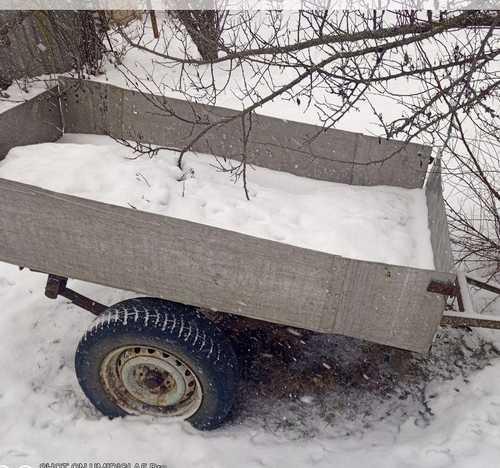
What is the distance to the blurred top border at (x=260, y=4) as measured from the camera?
7.38ft

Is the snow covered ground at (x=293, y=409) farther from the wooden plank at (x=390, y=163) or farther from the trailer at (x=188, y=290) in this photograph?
the wooden plank at (x=390, y=163)

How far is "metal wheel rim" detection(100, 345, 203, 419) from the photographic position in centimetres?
231

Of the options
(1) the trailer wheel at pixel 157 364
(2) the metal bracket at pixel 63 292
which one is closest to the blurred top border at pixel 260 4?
(1) the trailer wheel at pixel 157 364

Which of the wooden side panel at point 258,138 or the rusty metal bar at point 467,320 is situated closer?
the rusty metal bar at point 467,320

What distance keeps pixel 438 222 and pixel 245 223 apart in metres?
1.02

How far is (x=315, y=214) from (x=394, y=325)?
1.10 metres

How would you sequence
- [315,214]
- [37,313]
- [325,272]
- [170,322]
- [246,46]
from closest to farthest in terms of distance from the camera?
[325,272]
[170,322]
[246,46]
[315,214]
[37,313]

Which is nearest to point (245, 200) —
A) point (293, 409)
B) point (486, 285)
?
point (293, 409)

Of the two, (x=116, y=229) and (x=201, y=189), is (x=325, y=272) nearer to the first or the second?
(x=116, y=229)

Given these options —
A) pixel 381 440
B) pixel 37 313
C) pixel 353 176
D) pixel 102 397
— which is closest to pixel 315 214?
pixel 353 176

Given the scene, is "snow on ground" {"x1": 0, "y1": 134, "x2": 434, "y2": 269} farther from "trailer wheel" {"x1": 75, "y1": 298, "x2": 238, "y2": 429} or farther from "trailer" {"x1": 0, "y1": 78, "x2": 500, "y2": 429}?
"trailer wheel" {"x1": 75, "y1": 298, "x2": 238, "y2": 429}

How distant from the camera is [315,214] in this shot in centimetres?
289

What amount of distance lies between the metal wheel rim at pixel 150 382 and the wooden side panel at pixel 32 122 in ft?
5.46

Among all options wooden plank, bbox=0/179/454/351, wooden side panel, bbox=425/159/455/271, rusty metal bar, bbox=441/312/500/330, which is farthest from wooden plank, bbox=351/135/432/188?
wooden plank, bbox=0/179/454/351
